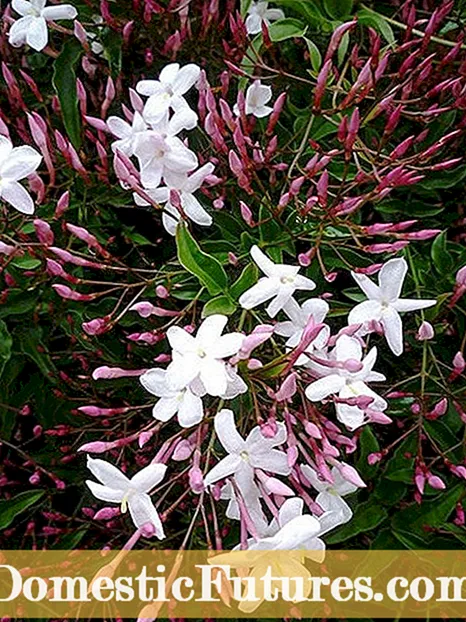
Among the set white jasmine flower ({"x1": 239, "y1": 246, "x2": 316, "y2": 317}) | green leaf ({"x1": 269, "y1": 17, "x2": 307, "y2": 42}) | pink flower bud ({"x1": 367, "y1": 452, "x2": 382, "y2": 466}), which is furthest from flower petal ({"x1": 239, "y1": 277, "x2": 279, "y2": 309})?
green leaf ({"x1": 269, "y1": 17, "x2": 307, "y2": 42})

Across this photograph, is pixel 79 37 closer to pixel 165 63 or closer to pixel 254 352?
pixel 165 63

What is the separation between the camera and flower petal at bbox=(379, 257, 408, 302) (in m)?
1.00

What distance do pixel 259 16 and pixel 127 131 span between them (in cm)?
37

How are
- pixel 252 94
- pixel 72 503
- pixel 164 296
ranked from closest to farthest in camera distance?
pixel 164 296
pixel 252 94
pixel 72 503

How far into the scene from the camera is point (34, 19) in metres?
1.22

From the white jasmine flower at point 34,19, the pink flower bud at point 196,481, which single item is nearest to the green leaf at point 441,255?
the pink flower bud at point 196,481

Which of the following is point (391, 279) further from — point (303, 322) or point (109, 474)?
point (109, 474)

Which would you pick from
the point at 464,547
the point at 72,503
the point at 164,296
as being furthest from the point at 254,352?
the point at 72,503

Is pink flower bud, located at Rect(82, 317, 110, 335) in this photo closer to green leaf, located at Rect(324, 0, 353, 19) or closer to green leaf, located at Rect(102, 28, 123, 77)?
green leaf, located at Rect(102, 28, 123, 77)

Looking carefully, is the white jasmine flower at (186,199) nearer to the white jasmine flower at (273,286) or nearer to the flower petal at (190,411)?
the white jasmine flower at (273,286)

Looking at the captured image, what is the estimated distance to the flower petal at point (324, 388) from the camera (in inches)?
36.6

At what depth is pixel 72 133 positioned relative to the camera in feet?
3.92

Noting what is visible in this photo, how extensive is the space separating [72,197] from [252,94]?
0.27 meters

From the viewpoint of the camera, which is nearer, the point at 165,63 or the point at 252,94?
the point at 252,94
